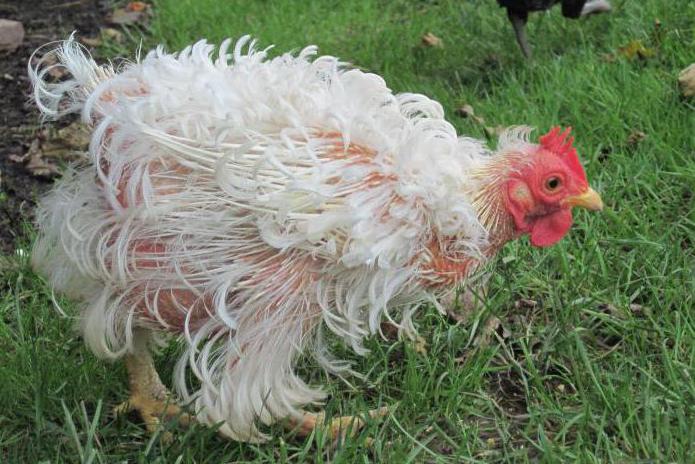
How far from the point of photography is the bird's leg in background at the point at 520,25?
460cm

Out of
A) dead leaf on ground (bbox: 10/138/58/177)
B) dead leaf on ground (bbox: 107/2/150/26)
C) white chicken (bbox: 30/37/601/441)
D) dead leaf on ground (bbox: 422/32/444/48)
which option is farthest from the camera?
dead leaf on ground (bbox: 107/2/150/26)

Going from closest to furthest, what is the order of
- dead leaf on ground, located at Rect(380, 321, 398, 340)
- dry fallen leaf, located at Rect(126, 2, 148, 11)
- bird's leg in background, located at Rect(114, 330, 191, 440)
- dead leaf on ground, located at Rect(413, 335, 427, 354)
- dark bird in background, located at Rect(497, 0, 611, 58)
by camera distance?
bird's leg in background, located at Rect(114, 330, 191, 440), dead leaf on ground, located at Rect(413, 335, 427, 354), dead leaf on ground, located at Rect(380, 321, 398, 340), dark bird in background, located at Rect(497, 0, 611, 58), dry fallen leaf, located at Rect(126, 2, 148, 11)

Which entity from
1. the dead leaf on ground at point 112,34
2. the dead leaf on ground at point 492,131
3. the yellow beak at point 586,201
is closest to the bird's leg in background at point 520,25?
the dead leaf on ground at point 492,131

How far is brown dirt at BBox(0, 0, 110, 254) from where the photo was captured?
362cm

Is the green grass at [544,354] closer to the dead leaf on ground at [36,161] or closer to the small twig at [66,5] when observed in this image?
the dead leaf on ground at [36,161]

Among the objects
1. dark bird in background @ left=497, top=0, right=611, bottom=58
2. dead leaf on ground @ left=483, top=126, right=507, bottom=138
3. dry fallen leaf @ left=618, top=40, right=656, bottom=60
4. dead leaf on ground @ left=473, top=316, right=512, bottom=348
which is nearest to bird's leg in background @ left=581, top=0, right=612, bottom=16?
dark bird in background @ left=497, top=0, right=611, bottom=58

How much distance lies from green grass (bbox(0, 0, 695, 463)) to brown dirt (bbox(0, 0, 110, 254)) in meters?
0.41

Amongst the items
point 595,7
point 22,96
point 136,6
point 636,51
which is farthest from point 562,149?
point 136,6

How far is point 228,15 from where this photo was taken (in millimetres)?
5520

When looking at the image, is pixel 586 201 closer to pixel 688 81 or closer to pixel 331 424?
pixel 331 424

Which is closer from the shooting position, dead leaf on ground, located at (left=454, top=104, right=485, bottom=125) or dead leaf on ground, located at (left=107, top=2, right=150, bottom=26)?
dead leaf on ground, located at (left=454, top=104, right=485, bottom=125)

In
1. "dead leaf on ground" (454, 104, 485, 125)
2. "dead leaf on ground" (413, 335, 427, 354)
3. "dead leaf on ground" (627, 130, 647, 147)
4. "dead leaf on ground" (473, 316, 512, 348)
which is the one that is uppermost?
"dead leaf on ground" (413, 335, 427, 354)

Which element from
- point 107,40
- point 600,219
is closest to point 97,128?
point 600,219

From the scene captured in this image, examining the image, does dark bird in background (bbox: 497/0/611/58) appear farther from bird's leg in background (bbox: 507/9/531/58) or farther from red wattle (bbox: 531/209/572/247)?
red wattle (bbox: 531/209/572/247)
